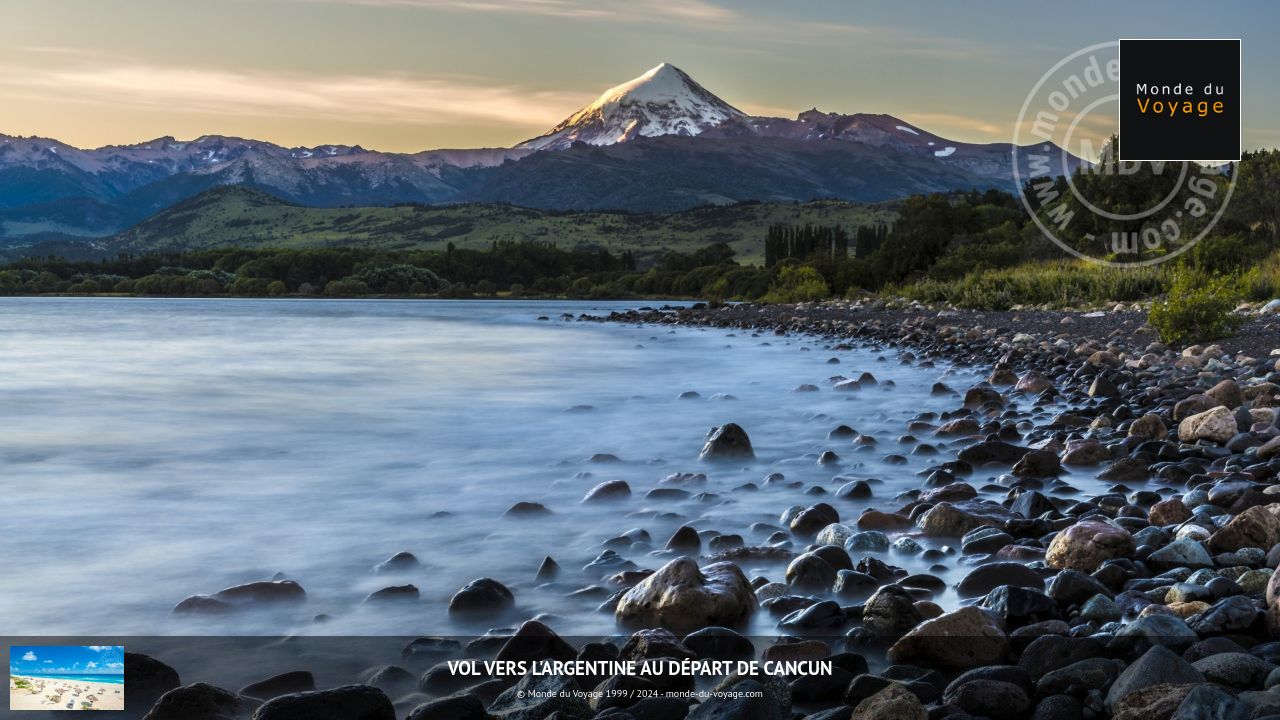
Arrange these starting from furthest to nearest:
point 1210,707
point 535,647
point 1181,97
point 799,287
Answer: point 799,287 → point 1181,97 → point 535,647 → point 1210,707

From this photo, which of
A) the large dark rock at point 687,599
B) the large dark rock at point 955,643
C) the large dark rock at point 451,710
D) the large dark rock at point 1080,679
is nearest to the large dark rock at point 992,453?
the large dark rock at point 687,599

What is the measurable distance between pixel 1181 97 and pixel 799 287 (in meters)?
36.5

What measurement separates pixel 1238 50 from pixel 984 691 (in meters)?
23.1

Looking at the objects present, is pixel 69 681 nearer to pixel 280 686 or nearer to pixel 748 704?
pixel 280 686

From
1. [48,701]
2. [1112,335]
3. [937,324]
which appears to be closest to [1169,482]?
[48,701]

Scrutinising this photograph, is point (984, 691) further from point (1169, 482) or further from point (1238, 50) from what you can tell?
point (1238, 50)

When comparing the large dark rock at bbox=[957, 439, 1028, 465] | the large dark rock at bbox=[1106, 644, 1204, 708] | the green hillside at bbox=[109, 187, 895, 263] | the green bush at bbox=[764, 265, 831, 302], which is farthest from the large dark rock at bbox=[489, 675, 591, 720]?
the green hillside at bbox=[109, 187, 895, 263]

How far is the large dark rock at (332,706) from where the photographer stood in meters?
3.30

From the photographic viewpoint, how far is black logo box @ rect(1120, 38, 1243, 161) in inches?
811

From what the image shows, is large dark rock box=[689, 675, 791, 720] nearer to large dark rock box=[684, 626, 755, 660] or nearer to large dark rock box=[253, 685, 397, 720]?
large dark rock box=[684, 626, 755, 660]

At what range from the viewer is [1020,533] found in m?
5.75

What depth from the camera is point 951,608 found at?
4566 millimetres

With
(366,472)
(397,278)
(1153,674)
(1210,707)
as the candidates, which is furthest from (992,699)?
(397,278)

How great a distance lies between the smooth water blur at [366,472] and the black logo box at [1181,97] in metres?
7.74
